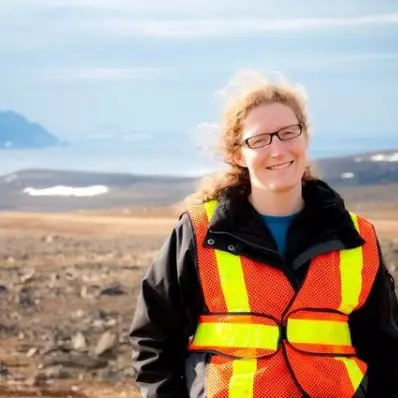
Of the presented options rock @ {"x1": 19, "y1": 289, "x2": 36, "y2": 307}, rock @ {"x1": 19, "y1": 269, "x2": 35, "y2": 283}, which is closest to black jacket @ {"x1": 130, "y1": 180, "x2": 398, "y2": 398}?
rock @ {"x1": 19, "y1": 289, "x2": 36, "y2": 307}

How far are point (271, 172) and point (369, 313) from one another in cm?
53

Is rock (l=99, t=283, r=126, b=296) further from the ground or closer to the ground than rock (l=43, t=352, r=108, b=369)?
further from the ground

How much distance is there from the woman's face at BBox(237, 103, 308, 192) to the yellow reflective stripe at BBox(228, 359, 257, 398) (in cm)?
55

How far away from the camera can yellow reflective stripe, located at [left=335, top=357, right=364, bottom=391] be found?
3.20 m

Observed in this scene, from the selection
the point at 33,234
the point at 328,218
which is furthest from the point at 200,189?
the point at 33,234

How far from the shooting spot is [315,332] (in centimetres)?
316

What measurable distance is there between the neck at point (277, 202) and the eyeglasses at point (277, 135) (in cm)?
15

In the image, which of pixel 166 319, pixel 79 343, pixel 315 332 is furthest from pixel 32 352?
pixel 315 332

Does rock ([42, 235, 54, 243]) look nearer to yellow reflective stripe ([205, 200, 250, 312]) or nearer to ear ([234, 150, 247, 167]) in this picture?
ear ([234, 150, 247, 167])

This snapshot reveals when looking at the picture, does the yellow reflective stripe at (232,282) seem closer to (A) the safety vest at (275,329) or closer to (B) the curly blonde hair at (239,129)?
(A) the safety vest at (275,329)

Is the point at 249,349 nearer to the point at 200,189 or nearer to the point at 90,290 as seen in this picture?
the point at 200,189

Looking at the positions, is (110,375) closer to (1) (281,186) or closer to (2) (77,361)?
(2) (77,361)

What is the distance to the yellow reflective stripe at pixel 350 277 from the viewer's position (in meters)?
3.22

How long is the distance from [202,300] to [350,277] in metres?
0.45
